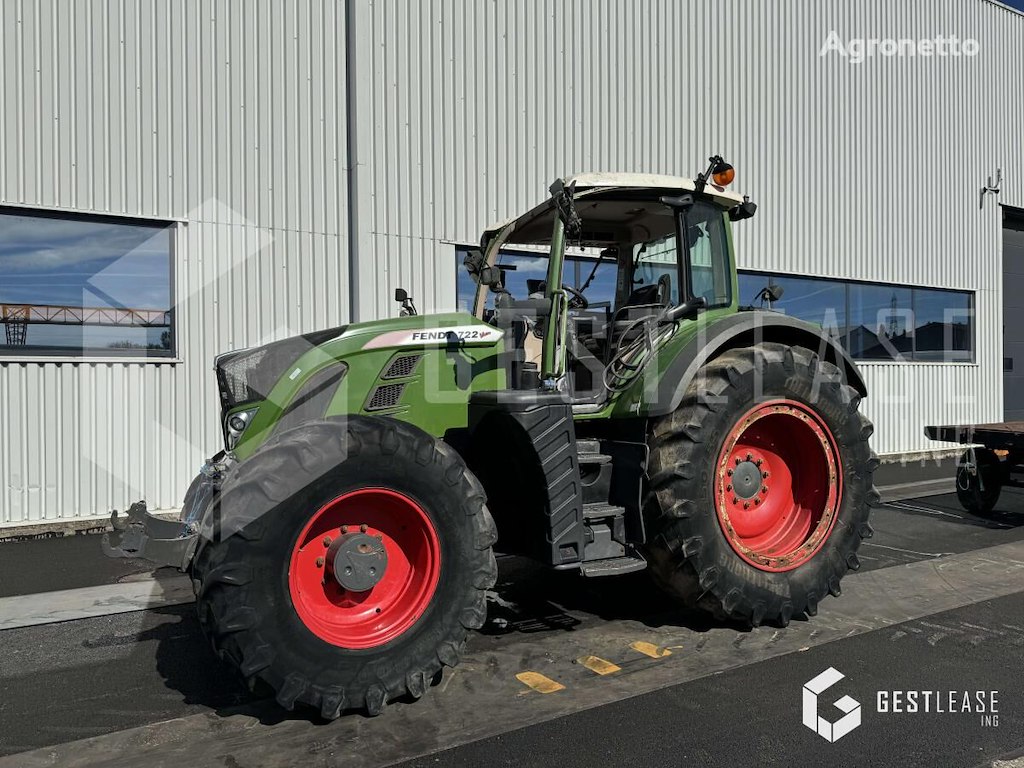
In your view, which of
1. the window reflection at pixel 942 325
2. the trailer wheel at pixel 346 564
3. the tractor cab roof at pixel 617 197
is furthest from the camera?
the window reflection at pixel 942 325

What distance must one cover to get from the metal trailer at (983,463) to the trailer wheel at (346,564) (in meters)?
6.07

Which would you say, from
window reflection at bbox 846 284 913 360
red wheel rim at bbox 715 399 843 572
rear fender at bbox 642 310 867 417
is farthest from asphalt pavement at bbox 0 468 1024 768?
window reflection at bbox 846 284 913 360

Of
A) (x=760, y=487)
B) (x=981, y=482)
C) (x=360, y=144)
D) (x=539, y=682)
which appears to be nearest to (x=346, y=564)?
(x=539, y=682)

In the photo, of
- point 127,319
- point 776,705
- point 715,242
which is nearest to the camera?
point 776,705

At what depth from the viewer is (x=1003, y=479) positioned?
7680 mm

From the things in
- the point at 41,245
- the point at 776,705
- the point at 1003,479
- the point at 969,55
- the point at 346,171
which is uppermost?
the point at 969,55

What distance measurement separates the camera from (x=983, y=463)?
786 centimetres

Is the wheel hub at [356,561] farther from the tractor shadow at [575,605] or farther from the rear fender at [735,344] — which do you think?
the rear fender at [735,344]

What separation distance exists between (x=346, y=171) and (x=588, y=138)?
3.45 metres

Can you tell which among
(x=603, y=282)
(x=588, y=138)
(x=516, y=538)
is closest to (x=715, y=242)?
(x=603, y=282)

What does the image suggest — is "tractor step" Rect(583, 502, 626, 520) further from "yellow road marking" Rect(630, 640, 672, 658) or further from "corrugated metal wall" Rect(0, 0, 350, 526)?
"corrugated metal wall" Rect(0, 0, 350, 526)

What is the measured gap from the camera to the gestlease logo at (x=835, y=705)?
3252 millimetres

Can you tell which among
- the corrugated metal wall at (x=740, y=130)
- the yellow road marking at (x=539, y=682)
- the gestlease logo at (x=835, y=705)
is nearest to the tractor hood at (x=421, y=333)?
the yellow road marking at (x=539, y=682)

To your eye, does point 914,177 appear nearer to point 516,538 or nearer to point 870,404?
point 870,404
